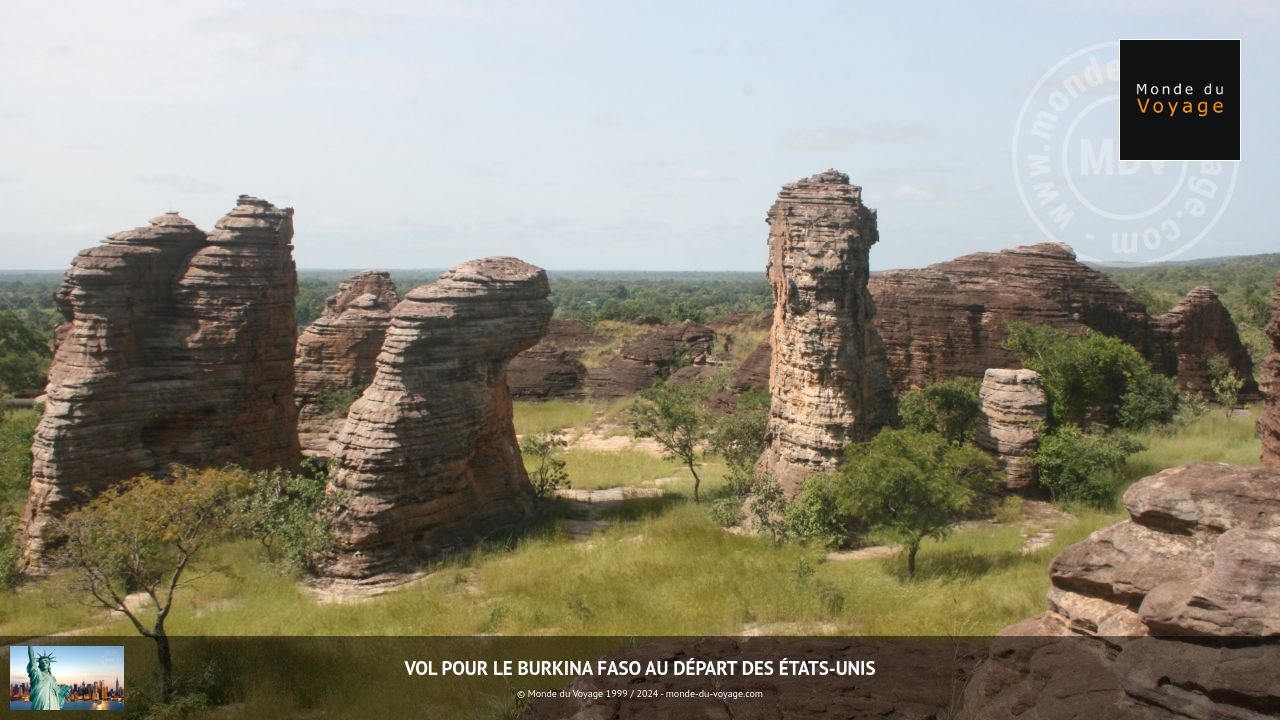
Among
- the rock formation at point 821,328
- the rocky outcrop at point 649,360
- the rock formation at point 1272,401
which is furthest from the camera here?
the rocky outcrop at point 649,360

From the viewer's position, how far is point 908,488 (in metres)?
12.3

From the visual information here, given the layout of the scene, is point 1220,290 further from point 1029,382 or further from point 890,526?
point 890,526

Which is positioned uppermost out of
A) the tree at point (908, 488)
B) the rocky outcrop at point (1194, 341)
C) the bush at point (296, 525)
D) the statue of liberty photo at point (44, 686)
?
the rocky outcrop at point (1194, 341)

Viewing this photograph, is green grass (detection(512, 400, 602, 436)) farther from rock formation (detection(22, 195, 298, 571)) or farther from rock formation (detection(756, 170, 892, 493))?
rock formation (detection(756, 170, 892, 493))

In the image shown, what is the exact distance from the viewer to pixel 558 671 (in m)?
9.28

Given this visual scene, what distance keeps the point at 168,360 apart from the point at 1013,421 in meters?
18.7

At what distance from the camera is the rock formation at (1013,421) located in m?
16.4

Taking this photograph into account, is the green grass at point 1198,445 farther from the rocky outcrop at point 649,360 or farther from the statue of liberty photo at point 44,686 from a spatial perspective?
the rocky outcrop at point 649,360

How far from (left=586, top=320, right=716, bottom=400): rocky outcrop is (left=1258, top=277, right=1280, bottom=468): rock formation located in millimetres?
26007

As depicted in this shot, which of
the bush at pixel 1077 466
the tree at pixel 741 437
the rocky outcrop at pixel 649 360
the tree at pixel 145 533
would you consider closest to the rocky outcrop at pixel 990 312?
the tree at pixel 741 437

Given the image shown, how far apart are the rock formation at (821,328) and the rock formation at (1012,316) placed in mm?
12669


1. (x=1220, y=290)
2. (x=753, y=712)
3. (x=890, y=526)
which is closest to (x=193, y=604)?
(x=753, y=712)

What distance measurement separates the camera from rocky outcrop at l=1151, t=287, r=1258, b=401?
28.0 m

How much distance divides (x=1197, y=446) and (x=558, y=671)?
18.0 m
